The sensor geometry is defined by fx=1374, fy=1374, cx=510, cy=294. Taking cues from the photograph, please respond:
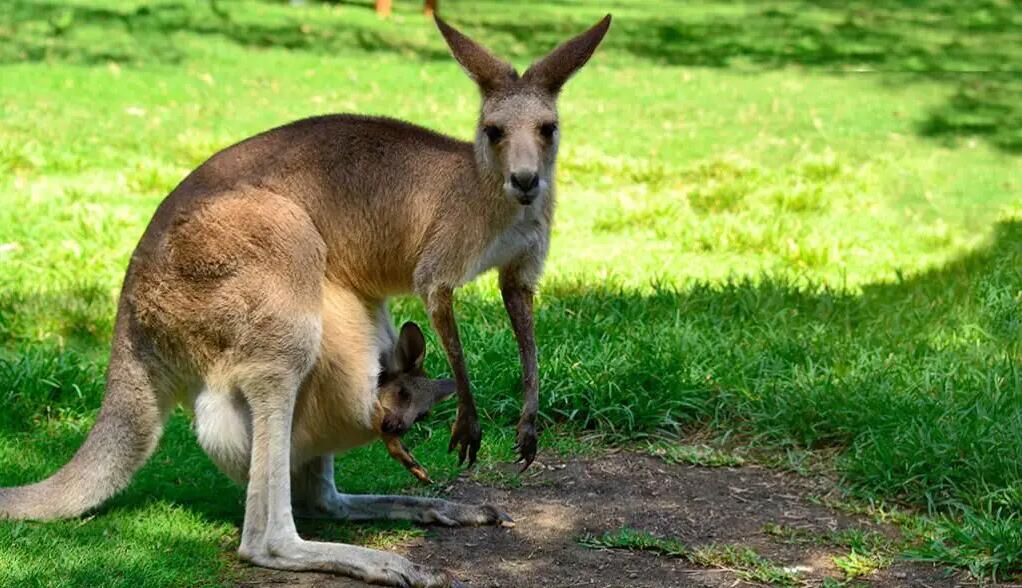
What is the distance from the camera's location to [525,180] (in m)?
3.60

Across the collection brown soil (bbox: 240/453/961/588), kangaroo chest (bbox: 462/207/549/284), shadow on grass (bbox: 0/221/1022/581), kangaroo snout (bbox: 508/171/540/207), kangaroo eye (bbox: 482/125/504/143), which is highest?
kangaroo eye (bbox: 482/125/504/143)

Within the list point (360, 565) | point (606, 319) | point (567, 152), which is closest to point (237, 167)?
point (360, 565)

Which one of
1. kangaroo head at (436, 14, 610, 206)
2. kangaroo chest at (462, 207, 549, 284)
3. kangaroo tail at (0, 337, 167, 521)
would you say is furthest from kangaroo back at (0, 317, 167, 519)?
kangaroo head at (436, 14, 610, 206)

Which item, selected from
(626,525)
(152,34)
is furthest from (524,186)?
(152,34)

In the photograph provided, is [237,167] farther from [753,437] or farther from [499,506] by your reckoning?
[753,437]

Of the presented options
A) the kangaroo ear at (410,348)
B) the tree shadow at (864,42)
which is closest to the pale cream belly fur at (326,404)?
the kangaroo ear at (410,348)

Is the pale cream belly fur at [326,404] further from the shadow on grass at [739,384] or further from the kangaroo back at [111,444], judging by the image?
the shadow on grass at [739,384]

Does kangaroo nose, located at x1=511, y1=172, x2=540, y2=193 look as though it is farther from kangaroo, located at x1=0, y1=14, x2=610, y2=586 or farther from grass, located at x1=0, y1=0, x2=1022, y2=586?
grass, located at x1=0, y1=0, x2=1022, y2=586

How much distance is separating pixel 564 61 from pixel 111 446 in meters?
1.64

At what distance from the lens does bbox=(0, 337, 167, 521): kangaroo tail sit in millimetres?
3758

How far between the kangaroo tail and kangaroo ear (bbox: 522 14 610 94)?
4.47 ft

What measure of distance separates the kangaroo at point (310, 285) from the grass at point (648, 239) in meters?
0.27

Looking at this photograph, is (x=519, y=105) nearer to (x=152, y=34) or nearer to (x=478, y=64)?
(x=478, y=64)

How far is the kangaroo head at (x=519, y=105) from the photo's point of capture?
370 cm
